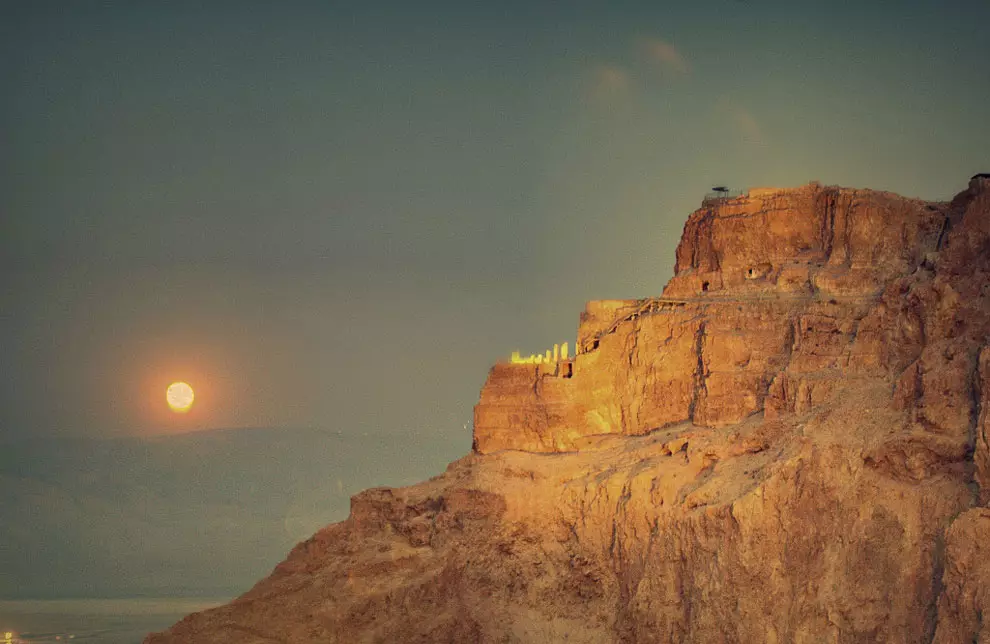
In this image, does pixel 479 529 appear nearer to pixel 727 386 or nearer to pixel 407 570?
pixel 407 570

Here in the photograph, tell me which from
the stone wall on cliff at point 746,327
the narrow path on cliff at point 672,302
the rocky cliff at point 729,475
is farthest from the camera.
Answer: the narrow path on cliff at point 672,302

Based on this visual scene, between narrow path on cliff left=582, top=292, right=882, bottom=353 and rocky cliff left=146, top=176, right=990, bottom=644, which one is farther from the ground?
narrow path on cliff left=582, top=292, right=882, bottom=353

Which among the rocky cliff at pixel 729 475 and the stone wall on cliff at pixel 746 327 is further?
the stone wall on cliff at pixel 746 327

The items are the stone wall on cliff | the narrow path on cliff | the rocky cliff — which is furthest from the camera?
the narrow path on cliff

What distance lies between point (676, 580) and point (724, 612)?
322cm

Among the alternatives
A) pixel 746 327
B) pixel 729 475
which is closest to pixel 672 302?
pixel 746 327

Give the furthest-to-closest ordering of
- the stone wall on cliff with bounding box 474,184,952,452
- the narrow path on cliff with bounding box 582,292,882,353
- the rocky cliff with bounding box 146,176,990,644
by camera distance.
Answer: the narrow path on cliff with bounding box 582,292,882,353 → the stone wall on cliff with bounding box 474,184,952,452 → the rocky cliff with bounding box 146,176,990,644

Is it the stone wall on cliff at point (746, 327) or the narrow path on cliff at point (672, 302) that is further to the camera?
the narrow path on cliff at point (672, 302)

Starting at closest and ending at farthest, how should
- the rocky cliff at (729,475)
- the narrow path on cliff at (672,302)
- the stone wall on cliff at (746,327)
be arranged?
the rocky cliff at (729,475), the stone wall on cliff at (746,327), the narrow path on cliff at (672,302)

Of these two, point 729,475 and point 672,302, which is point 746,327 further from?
point 729,475

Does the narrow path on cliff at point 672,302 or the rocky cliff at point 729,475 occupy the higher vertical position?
the narrow path on cliff at point 672,302

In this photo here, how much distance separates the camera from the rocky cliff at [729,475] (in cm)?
6438

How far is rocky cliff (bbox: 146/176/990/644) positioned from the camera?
6438 cm

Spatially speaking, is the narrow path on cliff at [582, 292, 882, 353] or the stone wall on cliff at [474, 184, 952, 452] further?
the narrow path on cliff at [582, 292, 882, 353]
